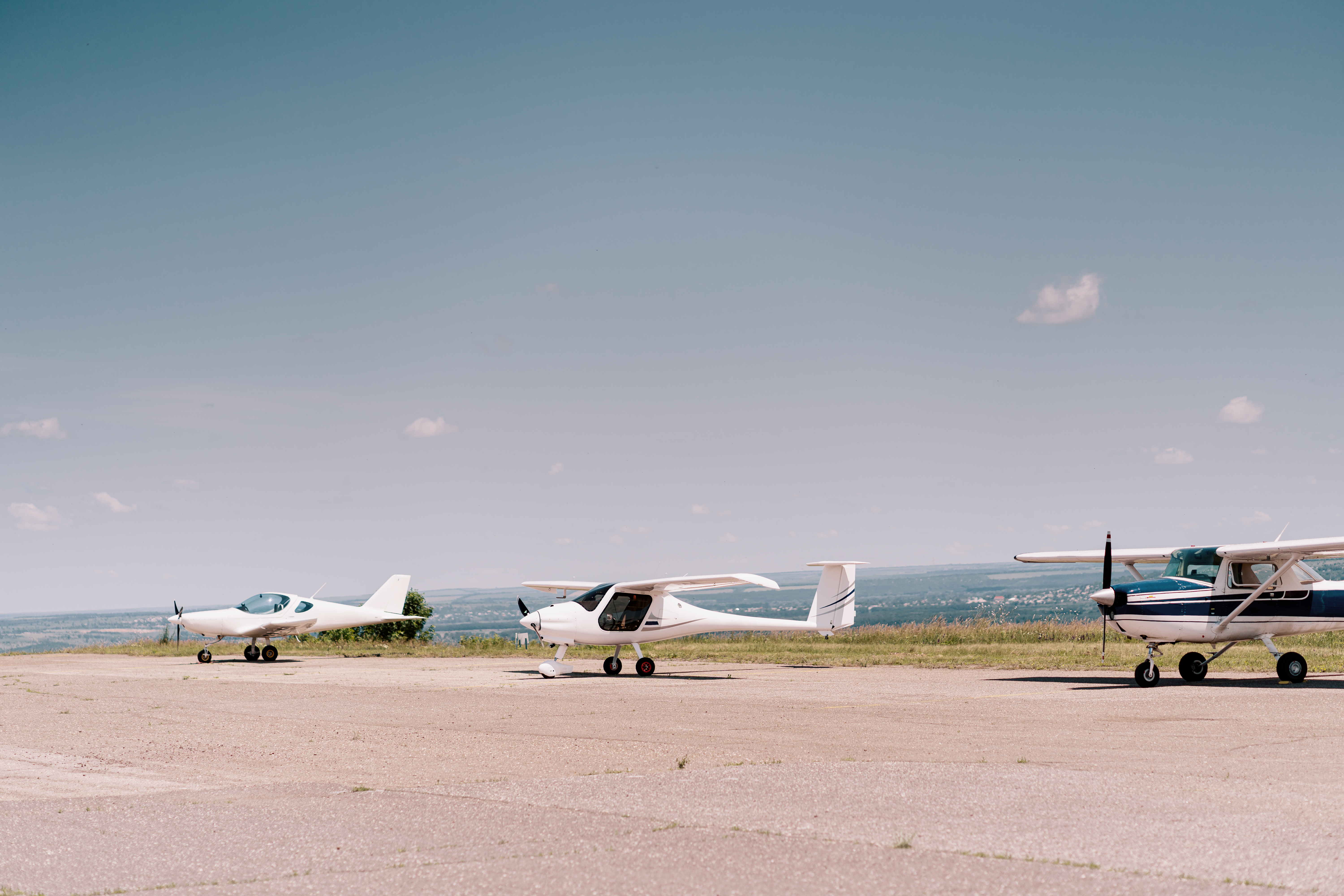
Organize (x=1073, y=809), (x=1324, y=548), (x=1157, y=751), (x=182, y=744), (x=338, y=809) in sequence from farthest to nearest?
1. (x=1324, y=548)
2. (x=182, y=744)
3. (x=1157, y=751)
4. (x=338, y=809)
5. (x=1073, y=809)

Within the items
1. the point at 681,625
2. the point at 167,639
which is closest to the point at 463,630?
the point at 167,639

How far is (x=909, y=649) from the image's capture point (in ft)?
107

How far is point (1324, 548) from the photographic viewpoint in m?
19.9

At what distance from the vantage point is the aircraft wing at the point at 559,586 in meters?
30.3

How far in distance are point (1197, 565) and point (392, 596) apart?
27410 mm

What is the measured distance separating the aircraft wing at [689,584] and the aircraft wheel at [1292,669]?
9645 millimetres

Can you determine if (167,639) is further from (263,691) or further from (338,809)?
(338,809)

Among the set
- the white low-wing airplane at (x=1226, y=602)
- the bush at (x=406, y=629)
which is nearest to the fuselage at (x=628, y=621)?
the white low-wing airplane at (x=1226, y=602)

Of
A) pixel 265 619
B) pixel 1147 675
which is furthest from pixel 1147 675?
pixel 265 619

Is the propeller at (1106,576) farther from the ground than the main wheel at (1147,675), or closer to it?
farther from the ground

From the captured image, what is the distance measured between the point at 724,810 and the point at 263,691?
16200 millimetres

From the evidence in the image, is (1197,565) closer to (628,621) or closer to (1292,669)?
(1292,669)

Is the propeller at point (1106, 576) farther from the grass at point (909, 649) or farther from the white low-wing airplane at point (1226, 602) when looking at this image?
the grass at point (909, 649)

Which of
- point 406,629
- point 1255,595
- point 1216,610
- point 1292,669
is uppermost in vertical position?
point 1255,595
